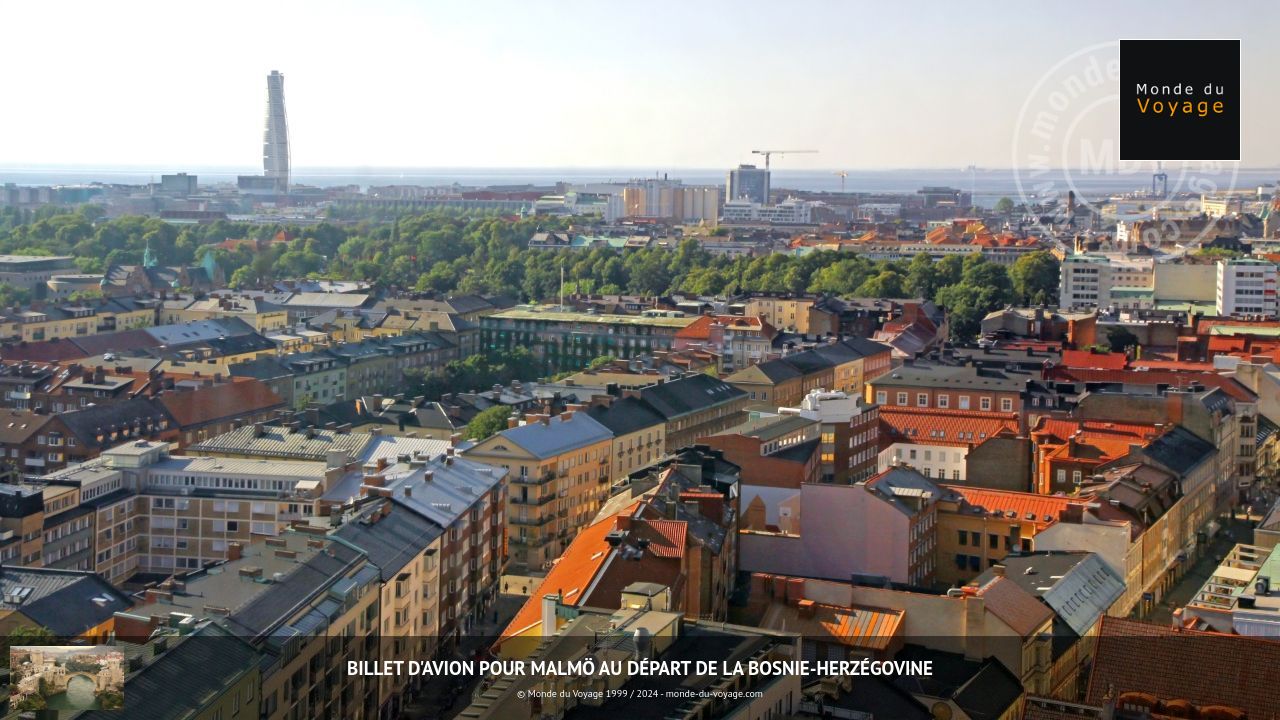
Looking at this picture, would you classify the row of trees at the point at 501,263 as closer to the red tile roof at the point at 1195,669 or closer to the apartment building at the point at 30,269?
the apartment building at the point at 30,269

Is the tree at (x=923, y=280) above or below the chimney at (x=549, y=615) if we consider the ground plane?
above

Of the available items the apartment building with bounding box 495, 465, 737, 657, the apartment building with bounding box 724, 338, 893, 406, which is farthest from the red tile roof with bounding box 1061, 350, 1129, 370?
the apartment building with bounding box 495, 465, 737, 657

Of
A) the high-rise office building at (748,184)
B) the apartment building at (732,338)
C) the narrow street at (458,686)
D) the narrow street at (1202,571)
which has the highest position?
the high-rise office building at (748,184)

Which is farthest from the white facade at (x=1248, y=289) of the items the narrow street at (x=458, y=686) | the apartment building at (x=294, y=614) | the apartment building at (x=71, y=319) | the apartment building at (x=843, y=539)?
the apartment building at (x=294, y=614)

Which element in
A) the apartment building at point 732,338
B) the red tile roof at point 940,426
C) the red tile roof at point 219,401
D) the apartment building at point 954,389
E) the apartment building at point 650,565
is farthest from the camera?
the apartment building at point 732,338

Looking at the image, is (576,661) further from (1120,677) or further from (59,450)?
(59,450)

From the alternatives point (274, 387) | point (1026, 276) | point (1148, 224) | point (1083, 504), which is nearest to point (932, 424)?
point (1083, 504)
